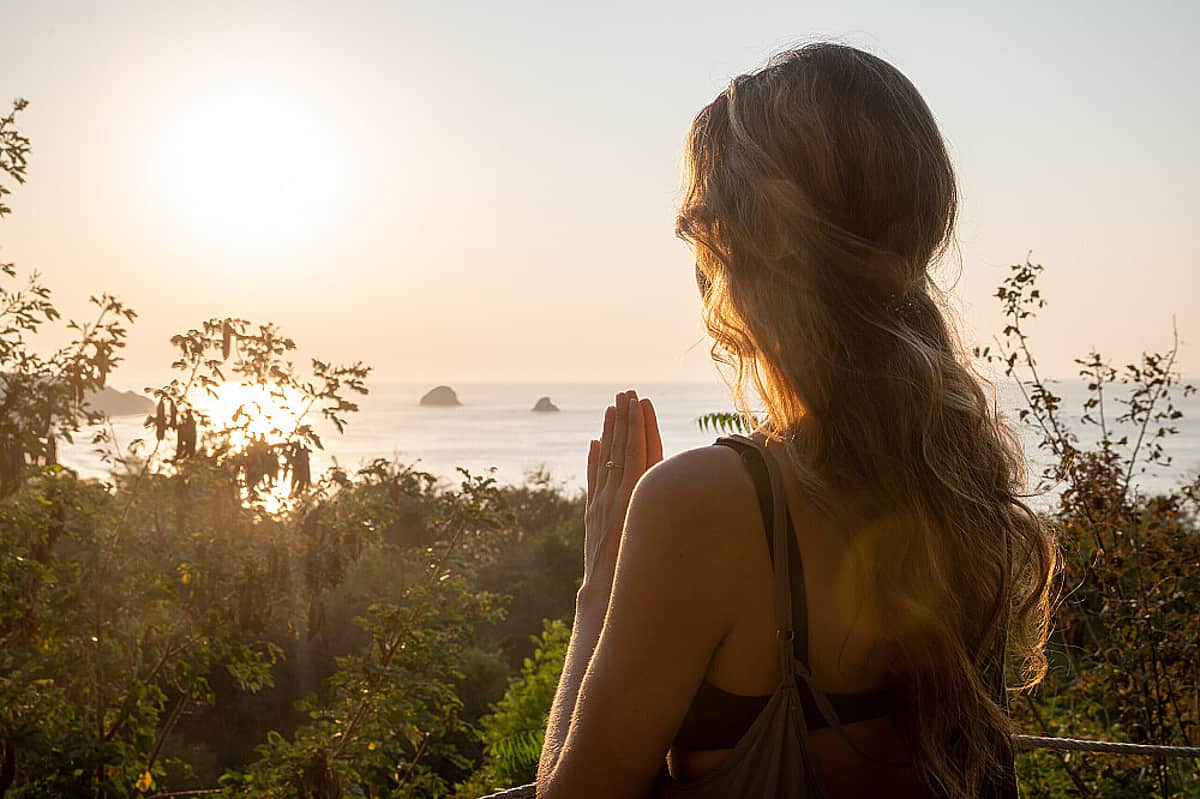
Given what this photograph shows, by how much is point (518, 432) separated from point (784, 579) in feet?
123

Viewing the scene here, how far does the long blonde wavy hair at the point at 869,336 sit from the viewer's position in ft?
3.91

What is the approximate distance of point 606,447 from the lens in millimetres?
1519

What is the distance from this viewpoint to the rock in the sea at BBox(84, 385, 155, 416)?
13.1ft

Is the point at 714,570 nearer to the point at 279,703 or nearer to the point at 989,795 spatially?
the point at 989,795

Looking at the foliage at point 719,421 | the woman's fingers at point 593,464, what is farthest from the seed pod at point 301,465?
the woman's fingers at point 593,464

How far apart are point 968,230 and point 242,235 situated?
797cm

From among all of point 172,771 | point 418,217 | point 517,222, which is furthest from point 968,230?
point 517,222

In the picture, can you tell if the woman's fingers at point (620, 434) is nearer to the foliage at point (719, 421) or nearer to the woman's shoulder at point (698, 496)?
the woman's shoulder at point (698, 496)

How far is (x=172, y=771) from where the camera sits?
721cm

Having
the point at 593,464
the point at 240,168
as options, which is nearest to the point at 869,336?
the point at 593,464

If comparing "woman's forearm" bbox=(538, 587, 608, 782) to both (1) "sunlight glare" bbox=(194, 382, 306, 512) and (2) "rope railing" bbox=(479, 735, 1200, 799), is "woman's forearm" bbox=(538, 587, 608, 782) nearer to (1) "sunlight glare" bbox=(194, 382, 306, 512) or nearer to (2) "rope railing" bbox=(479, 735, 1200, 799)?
(2) "rope railing" bbox=(479, 735, 1200, 799)

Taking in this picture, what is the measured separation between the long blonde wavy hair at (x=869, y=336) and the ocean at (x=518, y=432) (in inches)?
8.7

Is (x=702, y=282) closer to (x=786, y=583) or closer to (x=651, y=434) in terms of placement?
(x=651, y=434)

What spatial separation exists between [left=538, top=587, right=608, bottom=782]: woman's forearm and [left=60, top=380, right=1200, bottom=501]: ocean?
0.96 ft
